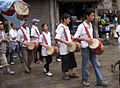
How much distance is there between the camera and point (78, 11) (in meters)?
12.2

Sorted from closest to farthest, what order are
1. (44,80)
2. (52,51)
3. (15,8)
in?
(15,8)
(44,80)
(52,51)

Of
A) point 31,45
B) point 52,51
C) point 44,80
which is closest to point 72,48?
point 52,51

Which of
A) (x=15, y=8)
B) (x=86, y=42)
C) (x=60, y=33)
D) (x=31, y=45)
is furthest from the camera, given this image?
(x=31, y=45)

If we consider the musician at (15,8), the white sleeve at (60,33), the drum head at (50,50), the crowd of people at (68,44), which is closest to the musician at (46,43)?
the crowd of people at (68,44)

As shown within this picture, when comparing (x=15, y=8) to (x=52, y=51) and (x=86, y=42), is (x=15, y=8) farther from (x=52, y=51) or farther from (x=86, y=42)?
(x=86, y=42)

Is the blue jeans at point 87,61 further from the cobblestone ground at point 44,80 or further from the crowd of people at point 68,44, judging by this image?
the cobblestone ground at point 44,80

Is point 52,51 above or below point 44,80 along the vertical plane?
above

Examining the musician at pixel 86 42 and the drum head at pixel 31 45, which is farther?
the drum head at pixel 31 45

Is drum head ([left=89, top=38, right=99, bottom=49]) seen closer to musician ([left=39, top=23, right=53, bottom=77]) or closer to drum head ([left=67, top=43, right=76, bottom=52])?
drum head ([left=67, top=43, right=76, bottom=52])

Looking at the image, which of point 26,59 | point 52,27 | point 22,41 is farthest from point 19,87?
point 52,27

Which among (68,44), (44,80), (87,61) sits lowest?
(44,80)

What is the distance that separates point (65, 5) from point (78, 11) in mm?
1119

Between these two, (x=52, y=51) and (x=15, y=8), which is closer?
(x=15, y=8)

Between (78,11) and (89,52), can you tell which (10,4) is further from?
(78,11)
